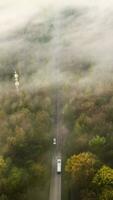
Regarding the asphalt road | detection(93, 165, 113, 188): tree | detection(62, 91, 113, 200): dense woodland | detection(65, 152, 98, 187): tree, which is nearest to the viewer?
detection(93, 165, 113, 188): tree

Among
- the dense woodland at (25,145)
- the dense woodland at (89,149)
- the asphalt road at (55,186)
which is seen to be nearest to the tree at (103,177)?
the dense woodland at (89,149)

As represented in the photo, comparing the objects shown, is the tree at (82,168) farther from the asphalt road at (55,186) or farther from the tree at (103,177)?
the asphalt road at (55,186)

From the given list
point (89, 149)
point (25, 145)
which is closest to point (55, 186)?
point (89, 149)

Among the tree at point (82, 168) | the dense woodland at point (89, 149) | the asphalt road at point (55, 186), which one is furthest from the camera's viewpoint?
the asphalt road at point (55, 186)

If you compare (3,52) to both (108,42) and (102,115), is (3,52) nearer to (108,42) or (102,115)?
(108,42)

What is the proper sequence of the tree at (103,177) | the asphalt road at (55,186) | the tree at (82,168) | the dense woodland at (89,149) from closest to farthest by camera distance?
1. the tree at (103,177)
2. the dense woodland at (89,149)
3. the tree at (82,168)
4. the asphalt road at (55,186)


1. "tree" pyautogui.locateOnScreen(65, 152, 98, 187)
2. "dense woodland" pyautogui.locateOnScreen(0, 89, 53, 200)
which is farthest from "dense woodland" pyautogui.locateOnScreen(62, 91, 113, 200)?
"dense woodland" pyautogui.locateOnScreen(0, 89, 53, 200)

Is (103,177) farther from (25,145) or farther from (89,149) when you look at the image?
(25,145)

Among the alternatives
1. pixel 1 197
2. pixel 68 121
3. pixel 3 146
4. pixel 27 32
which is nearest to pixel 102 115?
pixel 68 121

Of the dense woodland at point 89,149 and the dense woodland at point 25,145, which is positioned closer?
the dense woodland at point 89,149

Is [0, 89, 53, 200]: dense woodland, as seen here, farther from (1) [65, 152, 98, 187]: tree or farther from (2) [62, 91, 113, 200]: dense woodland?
(1) [65, 152, 98, 187]: tree
